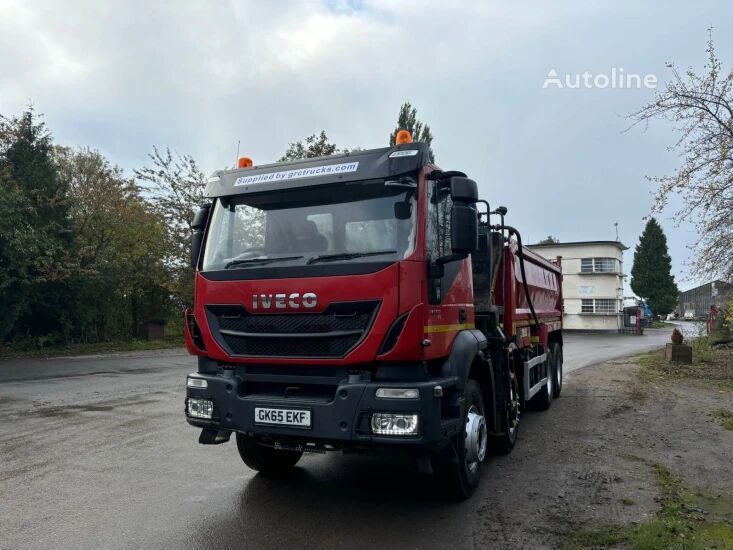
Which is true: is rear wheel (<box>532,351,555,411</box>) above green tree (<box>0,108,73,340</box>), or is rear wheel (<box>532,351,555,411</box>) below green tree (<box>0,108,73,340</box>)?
below

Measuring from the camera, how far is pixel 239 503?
4758mm

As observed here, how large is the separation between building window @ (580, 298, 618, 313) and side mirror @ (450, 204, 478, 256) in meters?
41.0

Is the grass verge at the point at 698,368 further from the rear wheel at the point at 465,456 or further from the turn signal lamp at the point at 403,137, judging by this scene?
the turn signal lamp at the point at 403,137

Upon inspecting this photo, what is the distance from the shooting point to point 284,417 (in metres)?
4.25

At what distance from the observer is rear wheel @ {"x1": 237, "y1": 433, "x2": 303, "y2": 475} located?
212 inches

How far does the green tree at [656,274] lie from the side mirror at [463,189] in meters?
64.8

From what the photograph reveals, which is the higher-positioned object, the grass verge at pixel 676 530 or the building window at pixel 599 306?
the building window at pixel 599 306

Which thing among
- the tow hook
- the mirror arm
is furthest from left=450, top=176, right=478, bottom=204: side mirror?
the tow hook

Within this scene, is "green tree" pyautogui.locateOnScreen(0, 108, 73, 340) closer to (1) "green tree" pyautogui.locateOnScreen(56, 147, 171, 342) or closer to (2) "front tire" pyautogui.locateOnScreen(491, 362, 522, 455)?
(1) "green tree" pyautogui.locateOnScreen(56, 147, 171, 342)

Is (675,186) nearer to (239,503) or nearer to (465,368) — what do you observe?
(465,368)

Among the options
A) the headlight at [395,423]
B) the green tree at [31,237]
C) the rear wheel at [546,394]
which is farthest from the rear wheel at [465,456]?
the green tree at [31,237]

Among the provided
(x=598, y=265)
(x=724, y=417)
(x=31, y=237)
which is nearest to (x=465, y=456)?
(x=724, y=417)

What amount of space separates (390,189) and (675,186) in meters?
12.6

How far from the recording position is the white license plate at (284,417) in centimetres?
419
